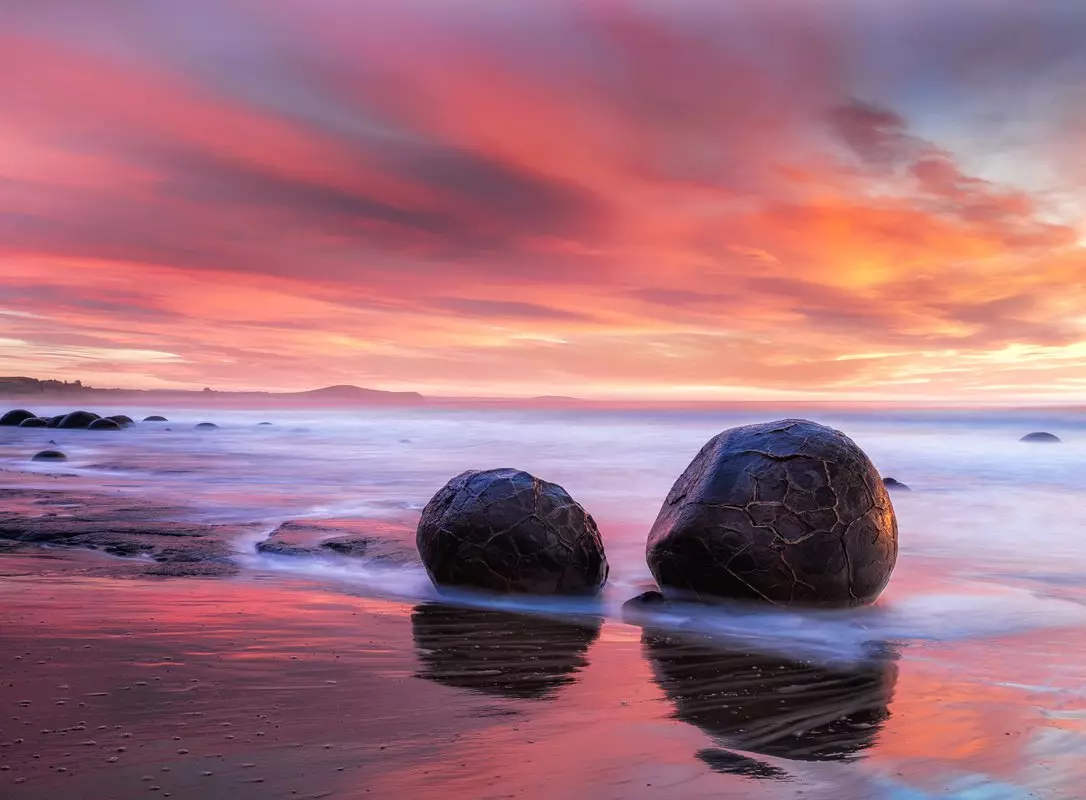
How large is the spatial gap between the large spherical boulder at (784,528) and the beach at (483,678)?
0.80 ft

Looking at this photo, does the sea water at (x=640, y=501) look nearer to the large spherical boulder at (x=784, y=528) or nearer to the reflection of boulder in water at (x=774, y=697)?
the large spherical boulder at (x=784, y=528)

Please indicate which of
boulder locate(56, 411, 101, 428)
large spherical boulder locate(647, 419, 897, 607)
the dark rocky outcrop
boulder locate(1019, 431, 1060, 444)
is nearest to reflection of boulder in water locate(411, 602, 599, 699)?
large spherical boulder locate(647, 419, 897, 607)

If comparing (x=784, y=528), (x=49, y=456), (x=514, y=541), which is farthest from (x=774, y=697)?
(x=49, y=456)

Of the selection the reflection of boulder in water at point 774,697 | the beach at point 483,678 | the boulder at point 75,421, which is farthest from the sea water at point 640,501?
the boulder at point 75,421

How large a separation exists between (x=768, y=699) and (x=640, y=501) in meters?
10.0

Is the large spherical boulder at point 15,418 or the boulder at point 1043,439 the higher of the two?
the boulder at point 1043,439

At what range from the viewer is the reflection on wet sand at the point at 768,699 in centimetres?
352

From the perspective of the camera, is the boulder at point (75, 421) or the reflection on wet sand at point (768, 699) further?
the boulder at point (75, 421)

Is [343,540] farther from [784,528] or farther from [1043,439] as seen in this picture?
[1043,439]

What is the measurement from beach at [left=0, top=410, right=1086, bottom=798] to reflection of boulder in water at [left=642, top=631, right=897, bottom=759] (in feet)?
0.06

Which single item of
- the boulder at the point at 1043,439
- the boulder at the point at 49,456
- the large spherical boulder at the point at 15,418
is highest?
the boulder at the point at 1043,439

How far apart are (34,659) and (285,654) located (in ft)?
3.92

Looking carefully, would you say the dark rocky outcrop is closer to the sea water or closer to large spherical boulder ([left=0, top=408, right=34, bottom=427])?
the sea water

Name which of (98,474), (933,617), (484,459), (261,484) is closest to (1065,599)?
(933,617)
